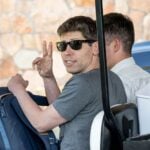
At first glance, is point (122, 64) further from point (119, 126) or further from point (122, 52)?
point (119, 126)

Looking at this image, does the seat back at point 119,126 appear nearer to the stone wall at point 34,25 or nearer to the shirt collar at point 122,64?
the shirt collar at point 122,64

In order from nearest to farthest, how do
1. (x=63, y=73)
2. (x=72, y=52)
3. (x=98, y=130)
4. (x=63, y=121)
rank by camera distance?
(x=98, y=130), (x=63, y=121), (x=72, y=52), (x=63, y=73)

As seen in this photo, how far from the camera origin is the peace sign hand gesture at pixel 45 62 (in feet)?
7.27

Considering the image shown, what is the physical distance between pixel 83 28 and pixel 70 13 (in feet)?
9.39

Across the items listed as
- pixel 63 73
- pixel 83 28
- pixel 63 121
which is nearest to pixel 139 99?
pixel 63 121

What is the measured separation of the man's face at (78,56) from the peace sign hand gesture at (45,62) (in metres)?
0.07

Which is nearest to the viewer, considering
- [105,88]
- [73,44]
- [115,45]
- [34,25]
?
[105,88]

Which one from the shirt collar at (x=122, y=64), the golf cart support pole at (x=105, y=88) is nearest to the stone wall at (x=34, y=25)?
the shirt collar at (x=122, y=64)

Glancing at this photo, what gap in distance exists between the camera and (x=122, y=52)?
2.39 m

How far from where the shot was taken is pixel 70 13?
502 cm

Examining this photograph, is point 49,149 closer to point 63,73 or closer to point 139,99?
point 139,99

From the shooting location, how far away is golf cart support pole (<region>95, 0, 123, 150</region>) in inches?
60.6

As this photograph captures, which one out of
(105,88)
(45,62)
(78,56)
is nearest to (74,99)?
(78,56)

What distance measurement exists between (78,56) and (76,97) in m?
0.23
